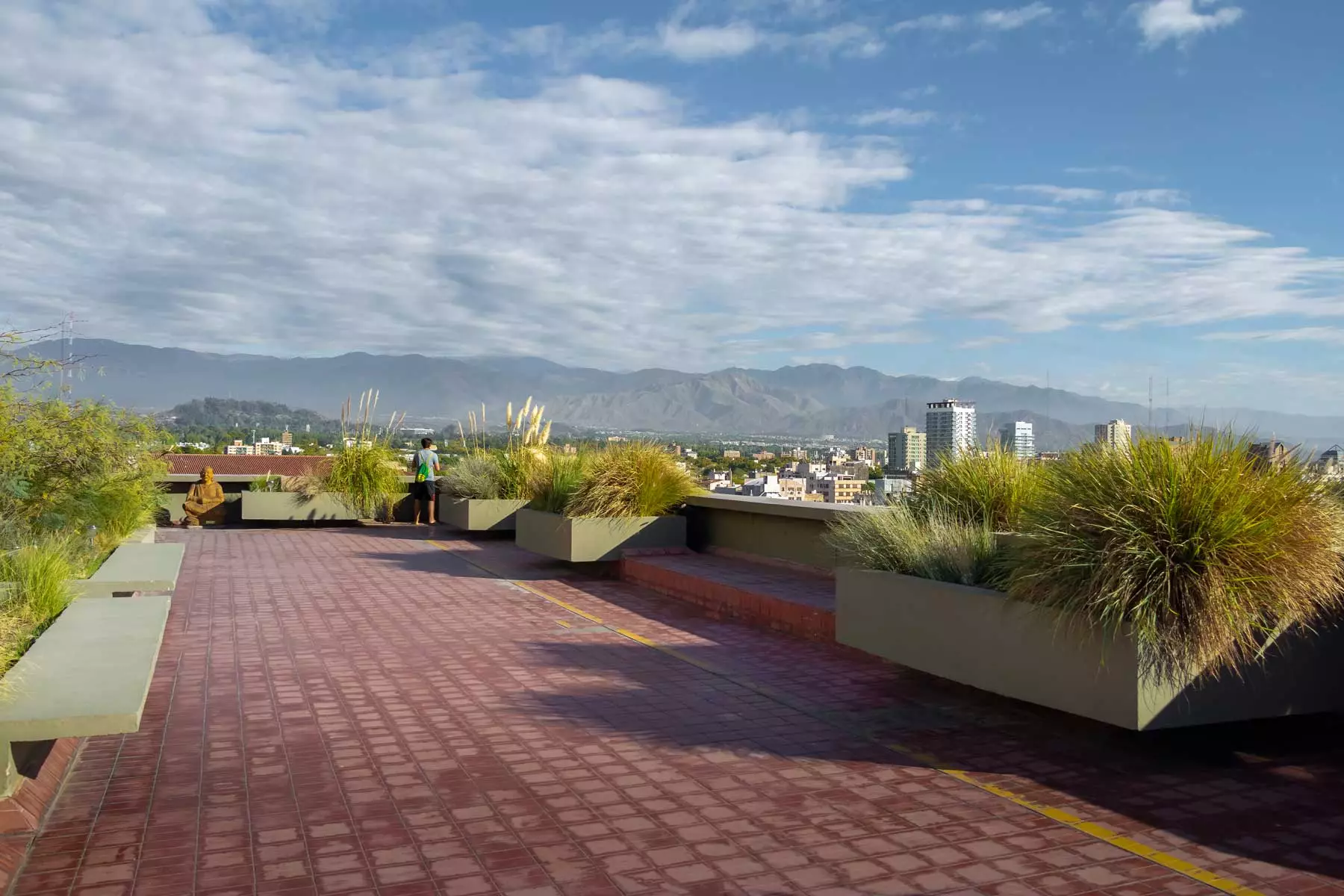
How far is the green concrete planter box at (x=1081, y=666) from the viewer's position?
4445mm

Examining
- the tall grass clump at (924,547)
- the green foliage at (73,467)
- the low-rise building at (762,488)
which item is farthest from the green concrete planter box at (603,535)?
the green foliage at (73,467)

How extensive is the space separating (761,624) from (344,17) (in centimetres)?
840

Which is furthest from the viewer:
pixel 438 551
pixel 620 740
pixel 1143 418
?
pixel 438 551

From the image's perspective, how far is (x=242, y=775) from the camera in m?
4.50

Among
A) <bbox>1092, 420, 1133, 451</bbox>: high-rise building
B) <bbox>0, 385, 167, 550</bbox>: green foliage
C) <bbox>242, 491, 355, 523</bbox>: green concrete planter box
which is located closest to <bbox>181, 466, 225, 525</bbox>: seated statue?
<bbox>242, 491, 355, 523</bbox>: green concrete planter box

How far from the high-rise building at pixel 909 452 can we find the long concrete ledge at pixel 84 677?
516cm

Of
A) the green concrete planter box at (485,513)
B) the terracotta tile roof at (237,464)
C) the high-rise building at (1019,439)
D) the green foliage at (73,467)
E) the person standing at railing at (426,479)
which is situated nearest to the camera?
the high-rise building at (1019,439)

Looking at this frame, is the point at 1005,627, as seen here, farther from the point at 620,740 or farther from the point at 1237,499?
the point at 620,740

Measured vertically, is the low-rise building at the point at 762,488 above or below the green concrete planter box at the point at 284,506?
above

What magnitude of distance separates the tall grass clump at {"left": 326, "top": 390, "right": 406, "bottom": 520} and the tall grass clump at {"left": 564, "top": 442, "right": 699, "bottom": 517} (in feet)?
24.0

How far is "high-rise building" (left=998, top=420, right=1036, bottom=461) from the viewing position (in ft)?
24.5

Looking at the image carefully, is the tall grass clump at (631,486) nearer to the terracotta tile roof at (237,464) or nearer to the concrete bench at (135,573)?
the concrete bench at (135,573)

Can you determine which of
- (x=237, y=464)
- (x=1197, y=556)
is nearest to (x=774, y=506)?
(x=1197, y=556)

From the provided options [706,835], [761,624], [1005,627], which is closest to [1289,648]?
[1005,627]
